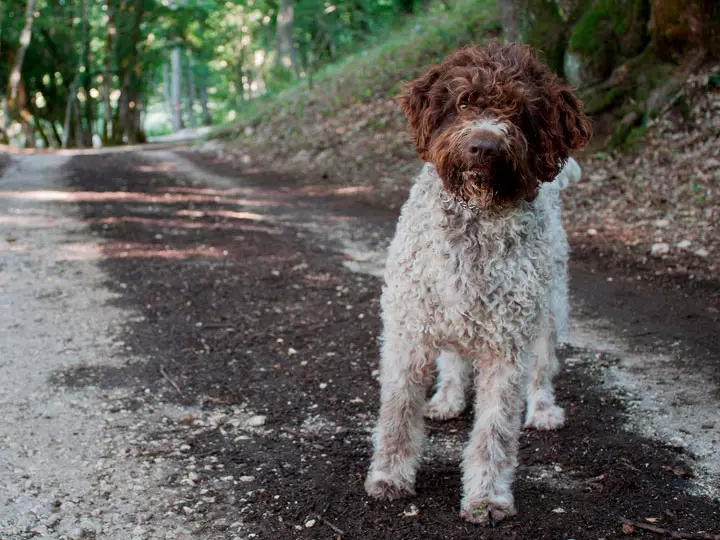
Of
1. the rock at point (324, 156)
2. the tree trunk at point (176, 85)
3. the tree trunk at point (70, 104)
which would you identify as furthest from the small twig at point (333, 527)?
the tree trunk at point (176, 85)

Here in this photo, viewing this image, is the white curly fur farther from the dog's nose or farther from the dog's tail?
the dog's tail

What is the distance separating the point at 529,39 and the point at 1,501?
1093 centimetres

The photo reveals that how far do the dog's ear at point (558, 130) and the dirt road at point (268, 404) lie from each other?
5.55ft

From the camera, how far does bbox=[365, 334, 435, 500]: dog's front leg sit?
3.68 metres

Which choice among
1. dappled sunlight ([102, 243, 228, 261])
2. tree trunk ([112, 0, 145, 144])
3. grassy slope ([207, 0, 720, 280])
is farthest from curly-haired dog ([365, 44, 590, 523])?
→ tree trunk ([112, 0, 145, 144])

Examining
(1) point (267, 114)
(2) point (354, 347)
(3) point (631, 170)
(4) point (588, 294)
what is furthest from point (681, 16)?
(1) point (267, 114)

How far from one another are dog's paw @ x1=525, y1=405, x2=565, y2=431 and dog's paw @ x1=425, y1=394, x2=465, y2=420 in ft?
1.41

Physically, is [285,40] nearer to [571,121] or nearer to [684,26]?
[684,26]

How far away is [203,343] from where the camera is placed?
5.81 m

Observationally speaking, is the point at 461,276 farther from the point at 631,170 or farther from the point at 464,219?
the point at 631,170

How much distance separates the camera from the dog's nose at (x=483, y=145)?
3025mm

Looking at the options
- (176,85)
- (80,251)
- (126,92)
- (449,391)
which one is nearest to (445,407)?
(449,391)

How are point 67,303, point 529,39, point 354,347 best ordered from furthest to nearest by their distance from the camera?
point 529,39
point 67,303
point 354,347

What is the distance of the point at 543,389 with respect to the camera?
4.61 metres
